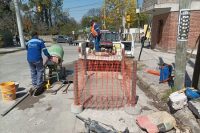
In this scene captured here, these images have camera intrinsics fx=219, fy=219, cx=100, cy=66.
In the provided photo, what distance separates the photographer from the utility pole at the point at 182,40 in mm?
5520

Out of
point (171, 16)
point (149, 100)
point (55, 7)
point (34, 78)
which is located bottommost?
point (149, 100)

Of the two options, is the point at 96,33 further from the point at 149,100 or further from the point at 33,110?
the point at 33,110

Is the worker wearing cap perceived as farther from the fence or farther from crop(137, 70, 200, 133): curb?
crop(137, 70, 200, 133): curb

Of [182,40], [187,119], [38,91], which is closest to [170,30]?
[182,40]

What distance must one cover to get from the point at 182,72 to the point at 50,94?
13.1 ft

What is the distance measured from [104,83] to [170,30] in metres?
10.4

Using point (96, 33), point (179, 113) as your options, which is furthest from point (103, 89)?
point (96, 33)

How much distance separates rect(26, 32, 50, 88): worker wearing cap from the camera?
6977 millimetres

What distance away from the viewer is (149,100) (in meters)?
6.53

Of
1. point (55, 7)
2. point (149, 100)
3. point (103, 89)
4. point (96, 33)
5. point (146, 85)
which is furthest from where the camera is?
point (55, 7)

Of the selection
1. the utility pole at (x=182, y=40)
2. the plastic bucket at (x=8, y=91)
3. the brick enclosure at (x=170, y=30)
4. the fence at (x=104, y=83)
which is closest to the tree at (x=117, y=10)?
the brick enclosure at (x=170, y=30)

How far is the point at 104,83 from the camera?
26.3 ft

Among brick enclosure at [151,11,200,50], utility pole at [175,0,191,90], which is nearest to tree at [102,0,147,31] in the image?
brick enclosure at [151,11,200,50]

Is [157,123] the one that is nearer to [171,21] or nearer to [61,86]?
[61,86]
